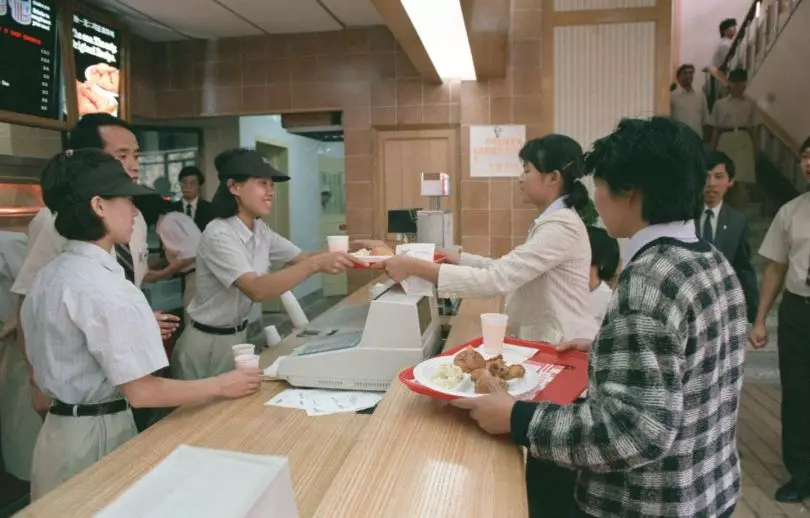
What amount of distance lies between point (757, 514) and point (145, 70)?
6018mm

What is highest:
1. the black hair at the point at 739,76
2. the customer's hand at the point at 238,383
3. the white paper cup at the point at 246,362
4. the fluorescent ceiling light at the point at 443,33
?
the black hair at the point at 739,76

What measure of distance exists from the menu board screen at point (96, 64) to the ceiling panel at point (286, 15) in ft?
3.39

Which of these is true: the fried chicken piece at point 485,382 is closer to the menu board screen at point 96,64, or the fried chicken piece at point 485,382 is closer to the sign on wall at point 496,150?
the sign on wall at point 496,150

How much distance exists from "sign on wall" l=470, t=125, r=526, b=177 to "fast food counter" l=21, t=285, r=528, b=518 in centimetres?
382

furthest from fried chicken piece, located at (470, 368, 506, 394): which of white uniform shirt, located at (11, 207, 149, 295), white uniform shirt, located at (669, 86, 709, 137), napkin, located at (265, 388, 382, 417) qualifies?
white uniform shirt, located at (669, 86, 709, 137)

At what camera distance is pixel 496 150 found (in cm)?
533

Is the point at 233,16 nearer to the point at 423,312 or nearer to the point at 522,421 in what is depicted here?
the point at 423,312

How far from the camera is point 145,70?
19.1 ft

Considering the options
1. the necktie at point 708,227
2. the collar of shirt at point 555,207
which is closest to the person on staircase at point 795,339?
the necktie at point 708,227

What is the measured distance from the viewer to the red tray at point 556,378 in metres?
1.43

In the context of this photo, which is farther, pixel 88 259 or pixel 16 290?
pixel 16 290

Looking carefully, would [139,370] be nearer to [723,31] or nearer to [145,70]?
[145,70]

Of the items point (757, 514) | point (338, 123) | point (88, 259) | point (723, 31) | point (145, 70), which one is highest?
point (723, 31)

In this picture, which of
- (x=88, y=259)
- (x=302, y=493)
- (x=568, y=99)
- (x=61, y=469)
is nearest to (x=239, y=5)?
(x=568, y=99)
